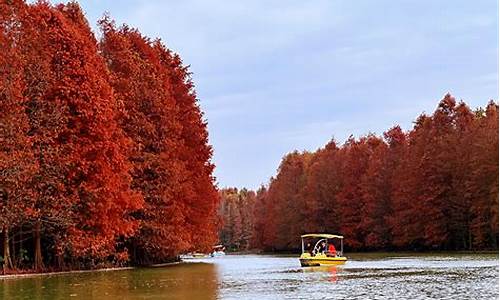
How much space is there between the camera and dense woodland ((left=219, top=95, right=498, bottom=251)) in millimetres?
80562

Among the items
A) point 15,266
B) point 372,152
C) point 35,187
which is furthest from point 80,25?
point 372,152

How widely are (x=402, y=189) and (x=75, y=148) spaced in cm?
5548

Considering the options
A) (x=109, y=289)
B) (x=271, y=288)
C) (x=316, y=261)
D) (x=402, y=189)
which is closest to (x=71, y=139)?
(x=109, y=289)

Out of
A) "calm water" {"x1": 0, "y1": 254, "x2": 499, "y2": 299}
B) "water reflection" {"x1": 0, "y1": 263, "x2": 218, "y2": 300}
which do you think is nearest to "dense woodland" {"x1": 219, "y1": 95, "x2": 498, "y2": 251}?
"calm water" {"x1": 0, "y1": 254, "x2": 499, "y2": 299}

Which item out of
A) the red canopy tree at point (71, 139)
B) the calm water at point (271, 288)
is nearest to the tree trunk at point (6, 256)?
the red canopy tree at point (71, 139)

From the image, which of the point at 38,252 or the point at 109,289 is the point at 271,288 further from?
the point at 38,252

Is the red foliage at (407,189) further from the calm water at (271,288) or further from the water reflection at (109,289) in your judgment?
the water reflection at (109,289)

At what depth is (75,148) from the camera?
45125 millimetres

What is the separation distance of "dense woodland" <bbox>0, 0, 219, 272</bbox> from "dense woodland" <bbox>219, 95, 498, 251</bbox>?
3540 centimetres

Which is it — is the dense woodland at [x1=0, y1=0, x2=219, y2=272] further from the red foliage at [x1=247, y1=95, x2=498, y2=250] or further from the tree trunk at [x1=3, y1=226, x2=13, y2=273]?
the red foliage at [x1=247, y1=95, x2=498, y2=250]

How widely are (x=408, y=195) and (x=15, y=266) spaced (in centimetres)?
5653

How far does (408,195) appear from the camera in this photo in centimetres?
9075

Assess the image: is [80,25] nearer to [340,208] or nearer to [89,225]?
[89,225]

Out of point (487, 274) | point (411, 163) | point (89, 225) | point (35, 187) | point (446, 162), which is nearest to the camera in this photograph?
point (487, 274)
